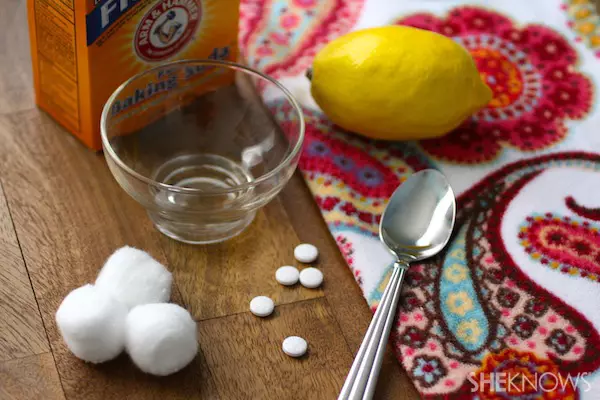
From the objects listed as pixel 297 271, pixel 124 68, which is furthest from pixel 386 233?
pixel 124 68

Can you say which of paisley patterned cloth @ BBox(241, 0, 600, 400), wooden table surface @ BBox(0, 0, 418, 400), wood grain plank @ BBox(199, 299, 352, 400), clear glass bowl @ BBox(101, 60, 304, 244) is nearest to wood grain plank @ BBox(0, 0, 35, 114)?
wooden table surface @ BBox(0, 0, 418, 400)

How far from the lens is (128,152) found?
0.84 meters

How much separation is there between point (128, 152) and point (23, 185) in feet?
0.35

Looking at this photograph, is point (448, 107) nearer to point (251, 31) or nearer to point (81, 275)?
point (251, 31)

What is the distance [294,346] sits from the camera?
703 millimetres

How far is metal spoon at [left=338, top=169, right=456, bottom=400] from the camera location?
70 centimetres

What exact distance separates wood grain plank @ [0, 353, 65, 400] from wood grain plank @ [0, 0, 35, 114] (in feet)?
1.08

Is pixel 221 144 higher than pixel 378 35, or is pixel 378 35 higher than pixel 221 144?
pixel 378 35

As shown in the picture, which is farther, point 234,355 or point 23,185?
point 23,185

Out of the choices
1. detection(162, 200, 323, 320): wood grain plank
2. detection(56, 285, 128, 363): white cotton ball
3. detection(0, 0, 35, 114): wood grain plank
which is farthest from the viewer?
detection(0, 0, 35, 114): wood grain plank

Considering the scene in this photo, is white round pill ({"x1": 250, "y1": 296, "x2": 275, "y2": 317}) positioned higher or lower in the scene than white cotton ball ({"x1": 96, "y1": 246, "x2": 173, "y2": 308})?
lower

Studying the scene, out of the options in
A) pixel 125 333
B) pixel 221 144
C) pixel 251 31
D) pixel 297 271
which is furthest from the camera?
pixel 251 31

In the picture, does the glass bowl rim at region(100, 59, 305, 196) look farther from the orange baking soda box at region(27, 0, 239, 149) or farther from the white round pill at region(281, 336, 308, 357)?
the white round pill at region(281, 336, 308, 357)

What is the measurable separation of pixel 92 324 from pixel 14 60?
431 millimetres
